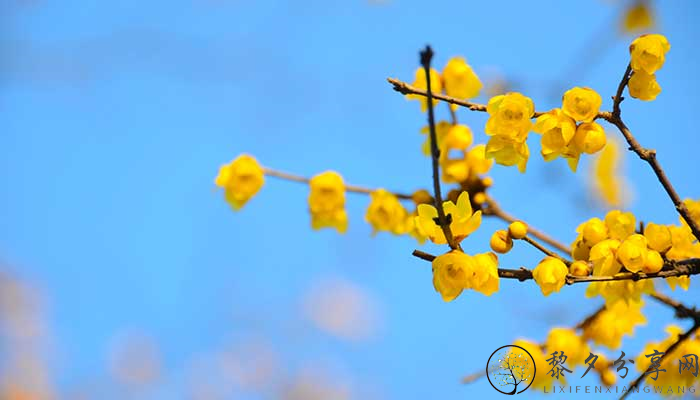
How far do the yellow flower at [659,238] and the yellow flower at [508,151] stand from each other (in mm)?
174

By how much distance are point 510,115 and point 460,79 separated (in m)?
0.37

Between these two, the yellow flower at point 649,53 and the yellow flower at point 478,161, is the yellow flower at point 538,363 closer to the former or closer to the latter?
the yellow flower at point 478,161

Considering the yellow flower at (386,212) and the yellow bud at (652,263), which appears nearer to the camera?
the yellow bud at (652,263)

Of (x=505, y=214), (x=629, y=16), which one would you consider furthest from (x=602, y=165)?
(x=505, y=214)

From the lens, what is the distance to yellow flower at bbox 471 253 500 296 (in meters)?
0.82

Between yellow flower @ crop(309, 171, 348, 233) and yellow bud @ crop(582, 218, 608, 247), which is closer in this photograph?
yellow bud @ crop(582, 218, 608, 247)

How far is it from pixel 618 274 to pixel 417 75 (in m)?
0.54

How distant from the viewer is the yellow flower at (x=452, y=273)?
2.64 ft

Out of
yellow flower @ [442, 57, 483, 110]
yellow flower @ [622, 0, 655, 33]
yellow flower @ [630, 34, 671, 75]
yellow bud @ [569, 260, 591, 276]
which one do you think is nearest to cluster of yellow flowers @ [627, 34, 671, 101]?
yellow flower @ [630, 34, 671, 75]

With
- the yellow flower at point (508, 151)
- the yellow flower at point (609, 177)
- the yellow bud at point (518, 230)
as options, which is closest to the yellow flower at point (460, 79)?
the yellow flower at point (508, 151)

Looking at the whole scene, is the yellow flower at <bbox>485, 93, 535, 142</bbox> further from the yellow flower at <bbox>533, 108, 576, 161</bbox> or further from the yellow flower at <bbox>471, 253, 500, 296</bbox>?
the yellow flower at <bbox>471, 253, 500, 296</bbox>

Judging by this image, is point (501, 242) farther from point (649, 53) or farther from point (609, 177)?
point (609, 177)

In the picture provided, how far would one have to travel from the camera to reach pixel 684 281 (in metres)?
0.94

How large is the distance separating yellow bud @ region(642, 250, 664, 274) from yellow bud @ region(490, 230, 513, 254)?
0.51 ft
